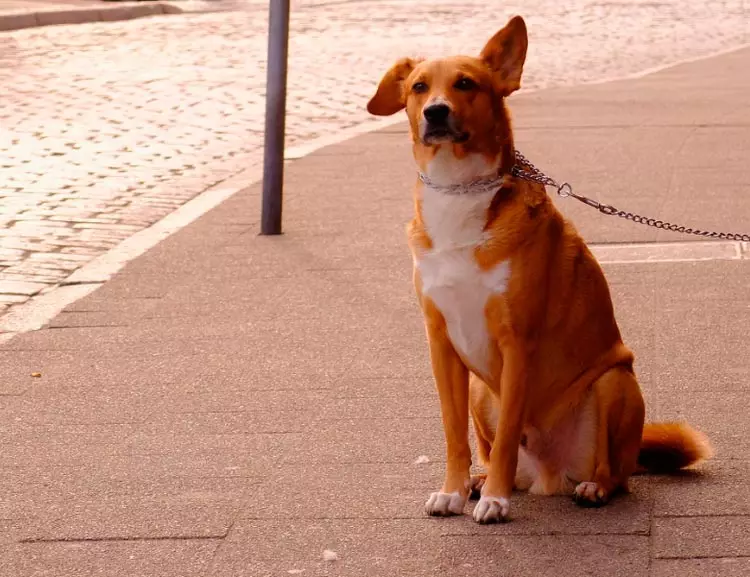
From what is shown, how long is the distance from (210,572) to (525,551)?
92 centimetres

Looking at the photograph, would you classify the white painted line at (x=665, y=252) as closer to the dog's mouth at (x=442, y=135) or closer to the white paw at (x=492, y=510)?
the white paw at (x=492, y=510)

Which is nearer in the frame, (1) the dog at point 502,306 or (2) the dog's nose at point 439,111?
(2) the dog's nose at point 439,111

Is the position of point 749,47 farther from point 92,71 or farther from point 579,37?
point 92,71

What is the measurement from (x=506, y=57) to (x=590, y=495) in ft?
4.55

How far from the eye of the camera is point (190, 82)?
1872 cm

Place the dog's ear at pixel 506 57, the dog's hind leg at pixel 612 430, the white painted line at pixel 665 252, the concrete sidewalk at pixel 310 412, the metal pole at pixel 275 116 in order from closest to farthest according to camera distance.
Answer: the concrete sidewalk at pixel 310 412 < the dog's ear at pixel 506 57 < the dog's hind leg at pixel 612 430 < the white painted line at pixel 665 252 < the metal pole at pixel 275 116

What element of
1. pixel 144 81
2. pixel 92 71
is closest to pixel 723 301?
pixel 144 81

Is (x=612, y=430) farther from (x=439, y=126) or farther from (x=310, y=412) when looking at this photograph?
(x=310, y=412)

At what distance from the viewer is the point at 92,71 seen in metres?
19.9

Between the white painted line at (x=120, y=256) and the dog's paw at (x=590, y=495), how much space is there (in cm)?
365

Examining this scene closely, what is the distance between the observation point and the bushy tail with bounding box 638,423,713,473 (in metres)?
5.46

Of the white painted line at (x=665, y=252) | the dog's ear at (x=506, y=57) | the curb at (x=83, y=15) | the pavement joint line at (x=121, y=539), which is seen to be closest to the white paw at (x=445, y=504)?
the pavement joint line at (x=121, y=539)

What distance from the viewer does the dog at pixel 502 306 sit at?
5.00 metres

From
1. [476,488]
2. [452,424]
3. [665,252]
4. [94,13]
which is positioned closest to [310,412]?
[476,488]
